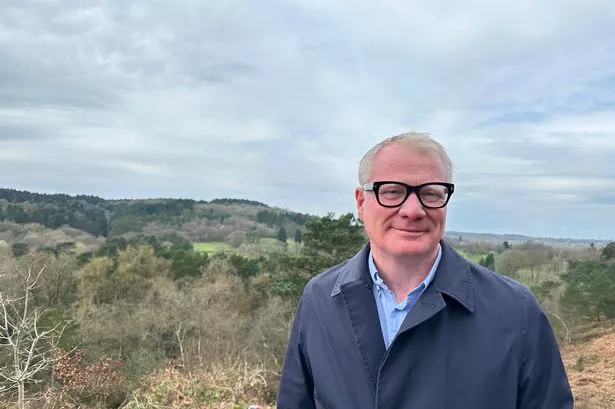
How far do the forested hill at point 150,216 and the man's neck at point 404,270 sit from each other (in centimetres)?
3557

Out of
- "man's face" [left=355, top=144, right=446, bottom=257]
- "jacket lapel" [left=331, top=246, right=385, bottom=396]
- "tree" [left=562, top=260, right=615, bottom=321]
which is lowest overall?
"tree" [left=562, top=260, right=615, bottom=321]

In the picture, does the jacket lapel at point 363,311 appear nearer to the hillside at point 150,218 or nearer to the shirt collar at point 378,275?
the shirt collar at point 378,275

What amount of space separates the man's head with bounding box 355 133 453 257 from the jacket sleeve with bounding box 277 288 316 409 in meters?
0.37

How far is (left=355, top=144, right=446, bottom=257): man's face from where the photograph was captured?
1382 millimetres

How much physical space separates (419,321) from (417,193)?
0.32m

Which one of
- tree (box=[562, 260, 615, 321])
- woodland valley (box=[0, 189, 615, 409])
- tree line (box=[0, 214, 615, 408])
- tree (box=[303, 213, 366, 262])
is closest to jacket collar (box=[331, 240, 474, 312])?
woodland valley (box=[0, 189, 615, 409])

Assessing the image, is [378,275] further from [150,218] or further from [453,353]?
[150,218]

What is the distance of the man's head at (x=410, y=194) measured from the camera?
1.38 meters

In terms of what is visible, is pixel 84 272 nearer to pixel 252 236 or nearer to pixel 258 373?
pixel 258 373

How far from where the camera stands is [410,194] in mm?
1388

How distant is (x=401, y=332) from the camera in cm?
134

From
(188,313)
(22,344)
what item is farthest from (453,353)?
(188,313)

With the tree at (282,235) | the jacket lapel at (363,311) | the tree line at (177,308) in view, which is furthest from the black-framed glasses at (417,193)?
the tree at (282,235)

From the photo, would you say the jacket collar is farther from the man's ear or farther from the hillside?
the hillside
